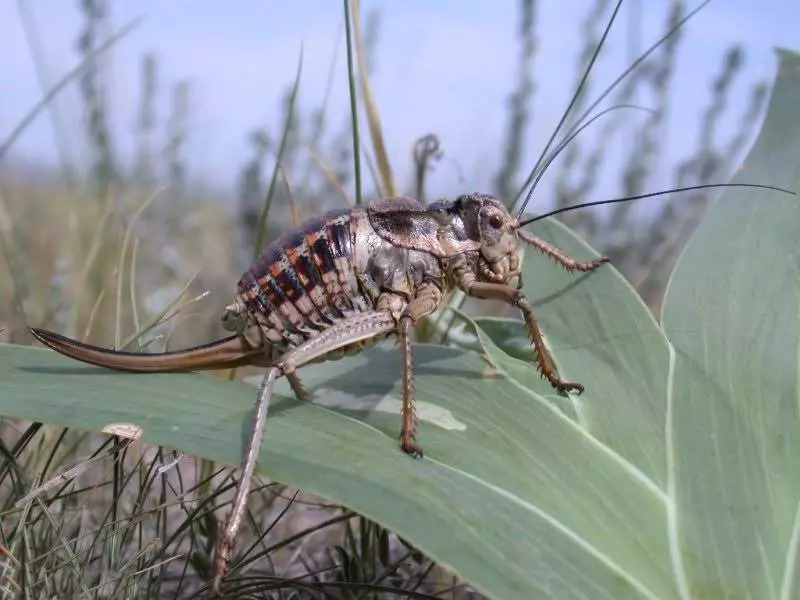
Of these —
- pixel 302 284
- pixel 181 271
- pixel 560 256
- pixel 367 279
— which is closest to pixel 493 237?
pixel 560 256

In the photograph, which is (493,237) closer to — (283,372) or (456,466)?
(283,372)

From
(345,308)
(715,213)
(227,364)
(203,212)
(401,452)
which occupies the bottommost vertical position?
(401,452)

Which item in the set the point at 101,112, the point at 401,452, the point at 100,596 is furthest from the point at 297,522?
the point at 101,112

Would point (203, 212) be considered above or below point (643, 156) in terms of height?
above

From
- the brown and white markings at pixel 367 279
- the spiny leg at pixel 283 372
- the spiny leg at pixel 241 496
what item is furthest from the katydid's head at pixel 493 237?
the spiny leg at pixel 241 496

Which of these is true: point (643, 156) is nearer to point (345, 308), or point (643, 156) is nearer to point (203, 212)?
point (345, 308)

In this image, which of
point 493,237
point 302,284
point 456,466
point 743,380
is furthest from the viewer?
point 493,237

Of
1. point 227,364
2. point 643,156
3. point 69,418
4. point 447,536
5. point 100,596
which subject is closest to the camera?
point 447,536
